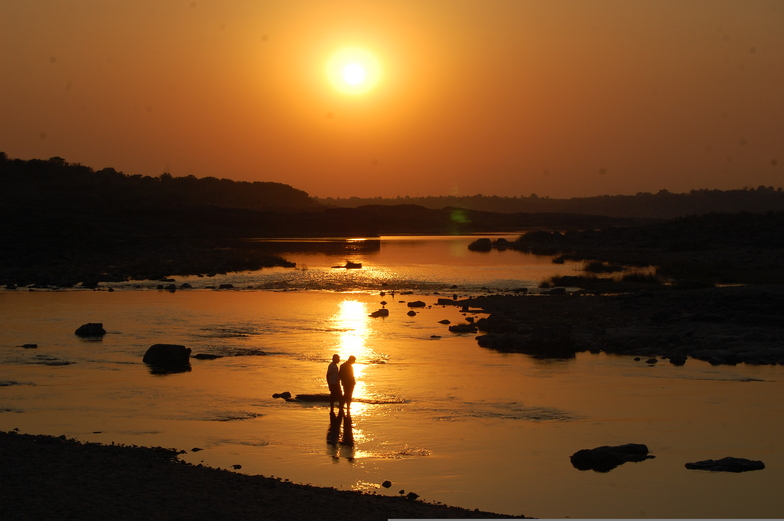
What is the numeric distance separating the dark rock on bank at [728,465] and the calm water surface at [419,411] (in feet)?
0.71

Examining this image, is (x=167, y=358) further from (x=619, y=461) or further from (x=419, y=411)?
(x=619, y=461)

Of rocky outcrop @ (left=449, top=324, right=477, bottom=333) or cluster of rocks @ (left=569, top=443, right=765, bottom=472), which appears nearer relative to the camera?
cluster of rocks @ (left=569, top=443, right=765, bottom=472)

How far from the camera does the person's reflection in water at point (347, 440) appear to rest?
1445cm

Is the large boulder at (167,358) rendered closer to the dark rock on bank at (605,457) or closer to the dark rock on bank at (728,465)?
the dark rock on bank at (605,457)

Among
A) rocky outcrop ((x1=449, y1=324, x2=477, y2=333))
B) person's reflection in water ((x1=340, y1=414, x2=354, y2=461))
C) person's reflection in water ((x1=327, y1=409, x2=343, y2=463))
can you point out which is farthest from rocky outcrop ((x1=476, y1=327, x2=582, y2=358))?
person's reflection in water ((x1=340, y1=414, x2=354, y2=461))

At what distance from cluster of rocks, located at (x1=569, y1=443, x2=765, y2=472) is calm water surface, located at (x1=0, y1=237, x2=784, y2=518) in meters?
0.25

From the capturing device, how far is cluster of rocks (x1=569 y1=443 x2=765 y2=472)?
45.8 ft

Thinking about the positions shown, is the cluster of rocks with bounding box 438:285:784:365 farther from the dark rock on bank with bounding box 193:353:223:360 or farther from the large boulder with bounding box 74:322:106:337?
the large boulder with bounding box 74:322:106:337

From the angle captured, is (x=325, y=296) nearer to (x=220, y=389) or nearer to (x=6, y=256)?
(x=220, y=389)

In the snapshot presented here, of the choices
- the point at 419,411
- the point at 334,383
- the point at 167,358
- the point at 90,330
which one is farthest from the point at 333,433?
the point at 90,330

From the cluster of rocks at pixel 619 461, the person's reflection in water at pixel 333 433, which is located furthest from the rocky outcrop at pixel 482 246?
the cluster of rocks at pixel 619 461

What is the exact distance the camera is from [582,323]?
30.6 m

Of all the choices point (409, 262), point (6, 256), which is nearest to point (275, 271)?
point (409, 262)

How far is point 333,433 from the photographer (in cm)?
1587
